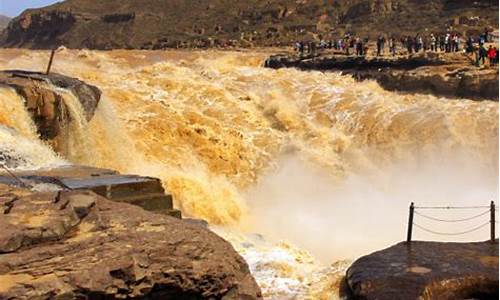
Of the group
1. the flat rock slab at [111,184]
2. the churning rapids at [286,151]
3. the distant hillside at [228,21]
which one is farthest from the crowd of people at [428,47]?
the flat rock slab at [111,184]

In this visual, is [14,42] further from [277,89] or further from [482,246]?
[482,246]

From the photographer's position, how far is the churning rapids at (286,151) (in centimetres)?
1025

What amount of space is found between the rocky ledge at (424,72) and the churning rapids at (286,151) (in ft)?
1.76

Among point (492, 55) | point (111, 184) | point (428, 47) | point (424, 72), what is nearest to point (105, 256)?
point (111, 184)

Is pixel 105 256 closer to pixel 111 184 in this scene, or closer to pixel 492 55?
pixel 111 184

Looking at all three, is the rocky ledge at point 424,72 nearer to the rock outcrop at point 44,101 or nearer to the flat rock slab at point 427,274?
the flat rock slab at point 427,274

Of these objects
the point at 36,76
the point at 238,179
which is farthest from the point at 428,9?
the point at 36,76

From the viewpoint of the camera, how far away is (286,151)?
15211mm

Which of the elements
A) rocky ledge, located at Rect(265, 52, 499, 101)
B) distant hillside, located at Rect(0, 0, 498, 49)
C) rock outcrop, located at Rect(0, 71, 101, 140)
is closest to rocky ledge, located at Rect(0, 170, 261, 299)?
rock outcrop, located at Rect(0, 71, 101, 140)

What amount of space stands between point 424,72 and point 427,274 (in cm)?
1222

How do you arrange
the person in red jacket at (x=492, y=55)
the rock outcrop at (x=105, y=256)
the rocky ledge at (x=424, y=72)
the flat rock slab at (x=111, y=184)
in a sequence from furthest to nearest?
1. the person in red jacket at (x=492, y=55)
2. the rocky ledge at (x=424, y=72)
3. the flat rock slab at (x=111, y=184)
4. the rock outcrop at (x=105, y=256)

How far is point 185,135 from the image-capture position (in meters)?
14.0

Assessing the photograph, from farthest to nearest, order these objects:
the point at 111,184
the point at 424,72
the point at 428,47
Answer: the point at 428,47
the point at 424,72
the point at 111,184

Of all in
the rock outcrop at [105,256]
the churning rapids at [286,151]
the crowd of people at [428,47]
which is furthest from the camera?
the crowd of people at [428,47]
